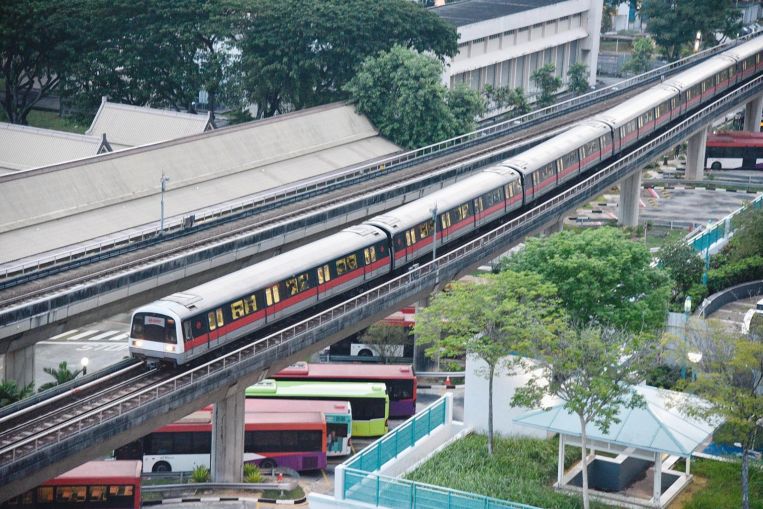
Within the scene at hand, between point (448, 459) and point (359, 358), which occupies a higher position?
point (448, 459)

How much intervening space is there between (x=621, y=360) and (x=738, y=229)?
36199 mm

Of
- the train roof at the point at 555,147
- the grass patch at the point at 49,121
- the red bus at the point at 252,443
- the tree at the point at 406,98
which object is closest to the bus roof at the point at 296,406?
the red bus at the point at 252,443

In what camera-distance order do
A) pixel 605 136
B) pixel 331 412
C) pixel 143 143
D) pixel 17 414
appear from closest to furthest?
pixel 17 414, pixel 331 412, pixel 605 136, pixel 143 143

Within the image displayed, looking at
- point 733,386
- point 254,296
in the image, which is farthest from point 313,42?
point 733,386

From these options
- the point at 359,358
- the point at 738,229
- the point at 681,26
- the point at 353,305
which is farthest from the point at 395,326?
the point at 681,26

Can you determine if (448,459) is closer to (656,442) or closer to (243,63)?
(656,442)

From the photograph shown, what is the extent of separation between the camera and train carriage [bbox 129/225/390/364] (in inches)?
2194

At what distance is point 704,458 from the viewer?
1838 inches

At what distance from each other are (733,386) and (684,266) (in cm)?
2939

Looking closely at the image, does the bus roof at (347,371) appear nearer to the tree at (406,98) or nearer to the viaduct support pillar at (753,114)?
the tree at (406,98)

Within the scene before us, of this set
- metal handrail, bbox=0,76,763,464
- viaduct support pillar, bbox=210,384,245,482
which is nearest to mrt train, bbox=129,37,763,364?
metal handrail, bbox=0,76,763,464

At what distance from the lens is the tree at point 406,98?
4557 inches

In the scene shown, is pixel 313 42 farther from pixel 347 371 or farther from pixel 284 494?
pixel 284 494

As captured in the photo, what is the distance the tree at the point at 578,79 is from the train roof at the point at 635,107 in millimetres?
41089
